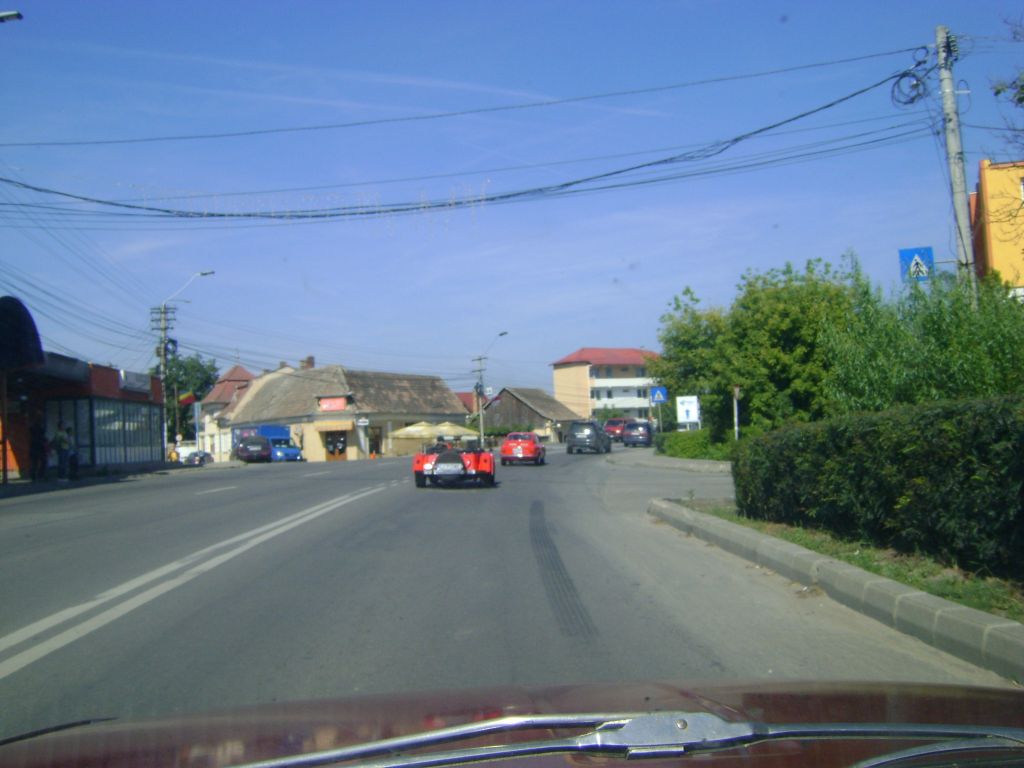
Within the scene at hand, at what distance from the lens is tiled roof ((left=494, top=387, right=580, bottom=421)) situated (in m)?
96.3

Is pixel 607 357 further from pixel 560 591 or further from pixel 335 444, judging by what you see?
pixel 560 591

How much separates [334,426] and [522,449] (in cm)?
3327

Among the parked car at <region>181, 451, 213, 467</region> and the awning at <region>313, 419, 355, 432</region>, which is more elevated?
the awning at <region>313, 419, 355, 432</region>

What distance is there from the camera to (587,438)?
169 ft

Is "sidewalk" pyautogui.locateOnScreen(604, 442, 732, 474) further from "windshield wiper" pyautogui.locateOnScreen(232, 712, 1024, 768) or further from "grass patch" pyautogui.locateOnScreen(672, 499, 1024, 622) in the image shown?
"windshield wiper" pyautogui.locateOnScreen(232, 712, 1024, 768)

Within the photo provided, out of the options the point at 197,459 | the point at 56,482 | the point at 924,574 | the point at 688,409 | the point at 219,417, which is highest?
the point at 219,417

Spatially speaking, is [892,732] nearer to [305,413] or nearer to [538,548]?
[538,548]

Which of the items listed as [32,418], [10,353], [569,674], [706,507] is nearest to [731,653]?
[569,674]

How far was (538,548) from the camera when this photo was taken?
12477 millimetres

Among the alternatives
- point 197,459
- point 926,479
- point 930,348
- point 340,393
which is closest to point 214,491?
point 930,348

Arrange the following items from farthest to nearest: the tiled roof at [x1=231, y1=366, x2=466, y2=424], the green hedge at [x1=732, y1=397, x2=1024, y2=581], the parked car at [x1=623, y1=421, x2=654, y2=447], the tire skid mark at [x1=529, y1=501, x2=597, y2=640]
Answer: the tiled roof at [x1=231, y1=366, x2=466, y2=424] → the parked car at [x1=623, y1=421, x2=654, y2=447] → the tire skid mark at [x1=529, y1=501, x2=597, y2=640] → the green hedge at [x1=732, y1=397, x2=1024, y2=581]

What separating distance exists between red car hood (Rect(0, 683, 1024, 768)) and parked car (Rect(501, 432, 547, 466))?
3535cm

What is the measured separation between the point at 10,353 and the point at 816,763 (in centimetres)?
Result: 3250

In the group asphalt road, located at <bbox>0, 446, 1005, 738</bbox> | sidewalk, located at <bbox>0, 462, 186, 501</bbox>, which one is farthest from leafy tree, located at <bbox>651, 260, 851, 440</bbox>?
sidewalk, located at <bbox>0, 462, 186, 501</bbox>
